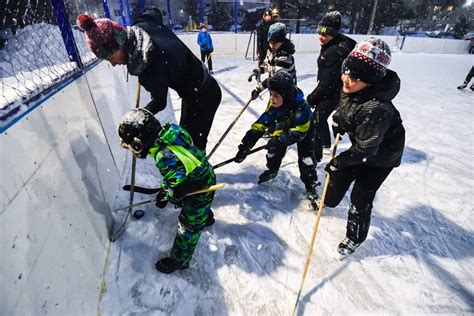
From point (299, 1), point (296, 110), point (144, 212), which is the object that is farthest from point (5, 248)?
point (299, 1)

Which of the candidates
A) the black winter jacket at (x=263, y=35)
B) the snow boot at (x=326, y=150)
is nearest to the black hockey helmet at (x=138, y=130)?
the snow boot at (x=326, y=150)

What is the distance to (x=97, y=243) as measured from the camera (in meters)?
1.93

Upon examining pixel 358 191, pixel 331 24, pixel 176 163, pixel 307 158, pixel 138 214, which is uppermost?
pixel 331 24

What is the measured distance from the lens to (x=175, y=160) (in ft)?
5.36

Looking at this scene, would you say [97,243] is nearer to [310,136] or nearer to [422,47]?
[310,136]

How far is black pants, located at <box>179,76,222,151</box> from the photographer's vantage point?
7.83 ft

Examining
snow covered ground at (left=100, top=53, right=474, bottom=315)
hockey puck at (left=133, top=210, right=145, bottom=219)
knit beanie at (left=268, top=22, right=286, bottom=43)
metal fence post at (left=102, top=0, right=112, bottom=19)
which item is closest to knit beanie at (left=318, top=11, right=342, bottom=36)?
knit beanie at (left=268, top=22, right=286, bottom=43)

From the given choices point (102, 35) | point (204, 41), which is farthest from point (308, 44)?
point (102, 35)

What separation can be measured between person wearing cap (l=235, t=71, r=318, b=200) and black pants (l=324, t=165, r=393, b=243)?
53 cm

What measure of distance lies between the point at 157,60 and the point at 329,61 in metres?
2.05

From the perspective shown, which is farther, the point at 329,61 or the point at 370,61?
the point at 329,61

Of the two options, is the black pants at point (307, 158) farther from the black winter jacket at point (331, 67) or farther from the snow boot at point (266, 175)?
the black winter jacket at point (331, 67)

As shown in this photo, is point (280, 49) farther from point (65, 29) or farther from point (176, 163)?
point (176, 163)

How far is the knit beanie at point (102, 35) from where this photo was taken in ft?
5.27
